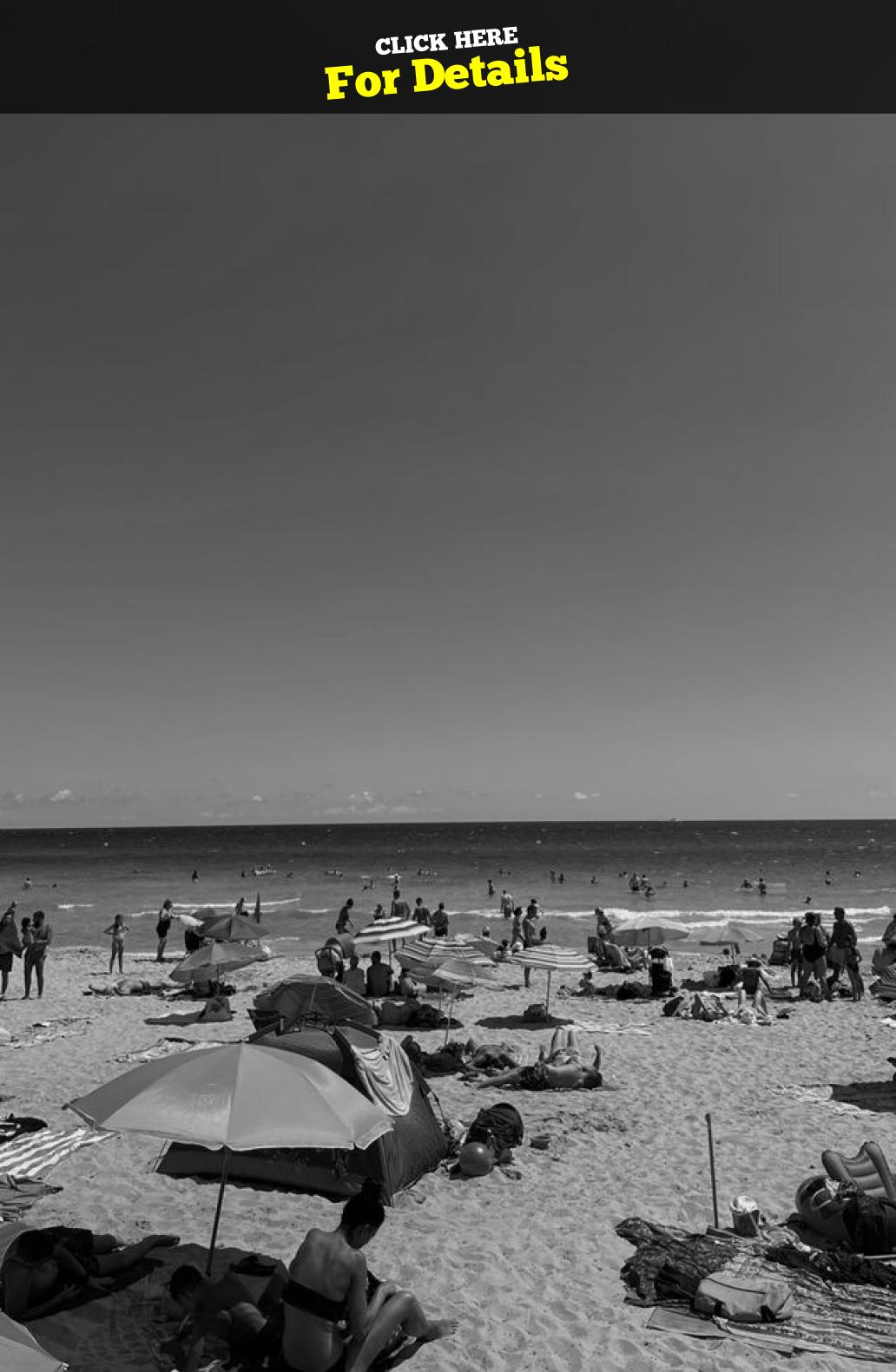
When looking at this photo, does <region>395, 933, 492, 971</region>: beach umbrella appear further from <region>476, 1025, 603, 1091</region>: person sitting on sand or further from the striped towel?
the striped towel

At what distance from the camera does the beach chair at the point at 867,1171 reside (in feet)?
23.4

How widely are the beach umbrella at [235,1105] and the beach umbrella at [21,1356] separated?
146cm

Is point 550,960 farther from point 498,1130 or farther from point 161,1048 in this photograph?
point 161,1048

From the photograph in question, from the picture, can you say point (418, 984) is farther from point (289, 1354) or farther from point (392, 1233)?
point (289, 1354)

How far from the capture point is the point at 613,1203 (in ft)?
24.9

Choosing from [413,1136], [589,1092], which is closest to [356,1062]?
[413,1136]

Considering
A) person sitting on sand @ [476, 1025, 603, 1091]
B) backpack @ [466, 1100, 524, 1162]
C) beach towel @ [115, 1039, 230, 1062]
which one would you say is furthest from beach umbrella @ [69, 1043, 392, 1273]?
beach towel @ [115, 1039, 230, 1062]

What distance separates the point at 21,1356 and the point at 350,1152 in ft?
16.3

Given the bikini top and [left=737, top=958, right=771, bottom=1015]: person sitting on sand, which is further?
[left=737, top=958, right=771, bottom=1015]: person sitting on sand

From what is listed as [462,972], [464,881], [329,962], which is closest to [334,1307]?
[462,972]

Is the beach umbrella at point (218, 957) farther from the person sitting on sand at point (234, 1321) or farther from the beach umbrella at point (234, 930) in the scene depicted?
the person sitting on sand at point (234, 1321)

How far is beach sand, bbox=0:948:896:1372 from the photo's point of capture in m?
5.60

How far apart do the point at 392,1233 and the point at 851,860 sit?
79.9 meters

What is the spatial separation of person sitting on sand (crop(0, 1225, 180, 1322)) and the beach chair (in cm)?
571
